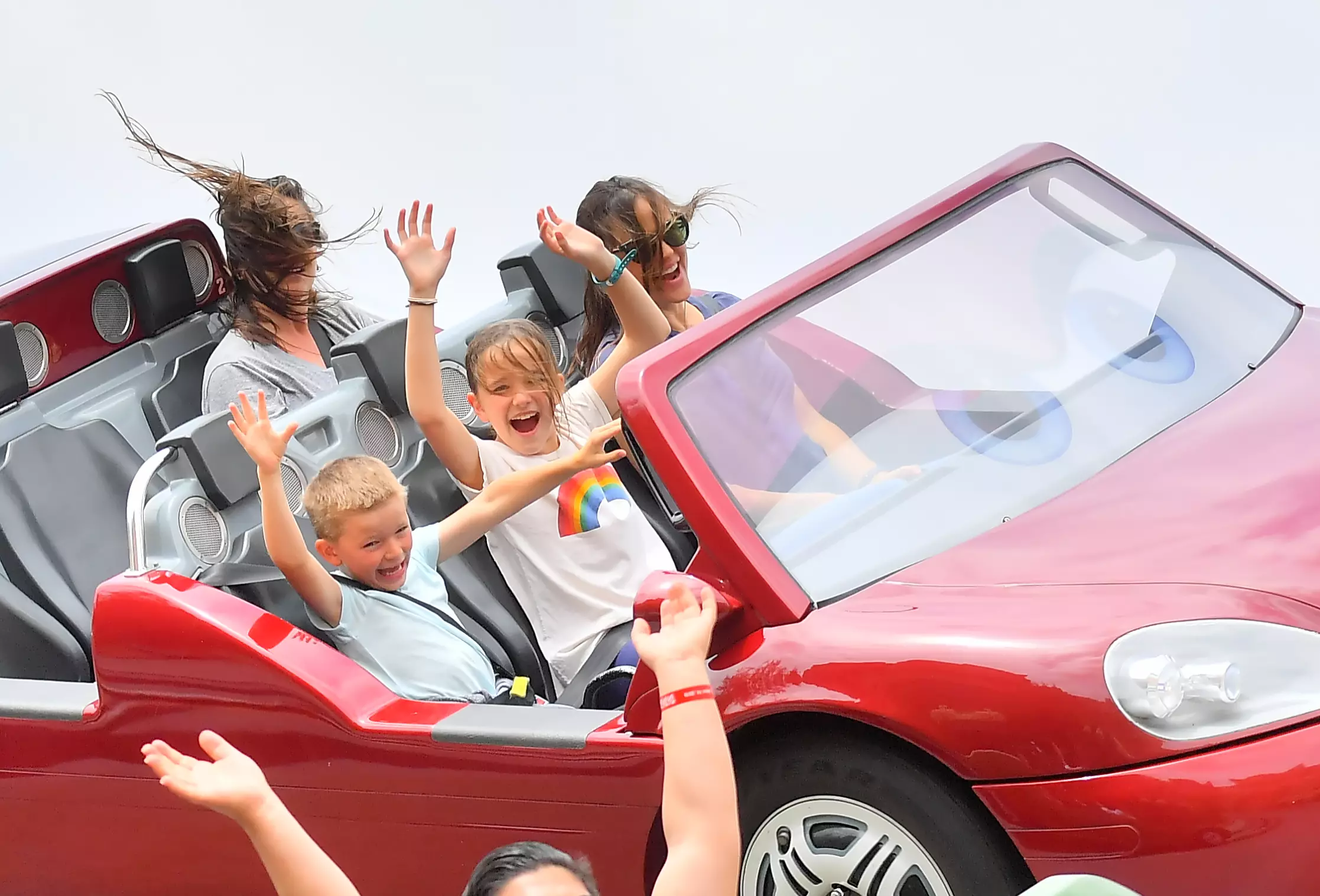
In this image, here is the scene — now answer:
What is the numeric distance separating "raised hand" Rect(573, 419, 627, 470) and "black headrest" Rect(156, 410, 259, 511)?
0.66 m

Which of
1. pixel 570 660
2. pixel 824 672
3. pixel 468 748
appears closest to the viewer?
pixel 824 672

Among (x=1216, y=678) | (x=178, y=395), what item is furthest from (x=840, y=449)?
(x=178, y=395)

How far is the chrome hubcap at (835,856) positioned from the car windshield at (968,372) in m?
0.29

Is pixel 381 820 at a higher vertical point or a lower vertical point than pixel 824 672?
lower

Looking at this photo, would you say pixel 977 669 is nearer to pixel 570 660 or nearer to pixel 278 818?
pixel 278 818

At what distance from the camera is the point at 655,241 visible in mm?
3199

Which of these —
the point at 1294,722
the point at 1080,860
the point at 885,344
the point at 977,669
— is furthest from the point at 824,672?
the point at 885,344

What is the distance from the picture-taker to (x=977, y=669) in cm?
189

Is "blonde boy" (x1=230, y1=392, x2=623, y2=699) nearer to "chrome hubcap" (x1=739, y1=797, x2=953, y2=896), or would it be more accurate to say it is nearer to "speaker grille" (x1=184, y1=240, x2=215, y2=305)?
"chrome hubcap" (x1=739, y1=797, x2=953, y2=896)

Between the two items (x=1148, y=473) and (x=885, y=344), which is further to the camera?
(x=885, y=344)

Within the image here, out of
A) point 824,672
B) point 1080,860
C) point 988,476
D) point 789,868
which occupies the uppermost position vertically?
point 988,476

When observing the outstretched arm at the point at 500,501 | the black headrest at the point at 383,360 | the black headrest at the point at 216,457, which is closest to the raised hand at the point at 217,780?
the outstretched arm at the point at 500,501

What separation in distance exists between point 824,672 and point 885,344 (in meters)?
0.72

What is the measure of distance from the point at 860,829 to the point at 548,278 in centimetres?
211
